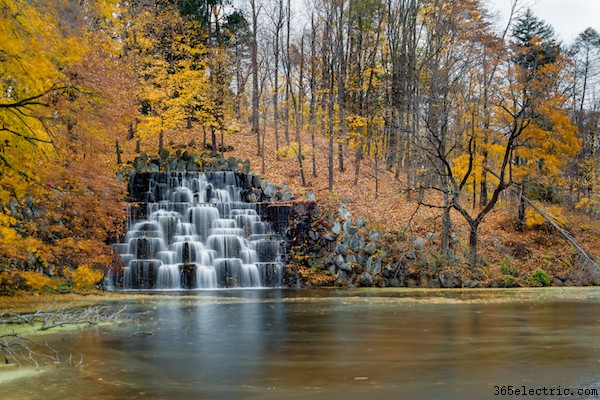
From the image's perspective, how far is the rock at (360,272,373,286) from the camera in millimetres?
22906

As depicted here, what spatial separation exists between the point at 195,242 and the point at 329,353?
1544 centimetres

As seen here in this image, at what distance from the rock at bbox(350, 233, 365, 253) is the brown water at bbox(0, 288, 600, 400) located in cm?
736

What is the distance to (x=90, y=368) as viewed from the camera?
833 centimetres

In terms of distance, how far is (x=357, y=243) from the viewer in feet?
78.5

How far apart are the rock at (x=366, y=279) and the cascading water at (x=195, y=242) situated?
3503 mm

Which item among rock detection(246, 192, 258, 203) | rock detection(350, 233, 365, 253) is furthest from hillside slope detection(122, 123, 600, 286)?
rock detection(246, 192, 258, 203)

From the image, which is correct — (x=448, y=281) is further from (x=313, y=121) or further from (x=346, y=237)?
(x=313, y=121)

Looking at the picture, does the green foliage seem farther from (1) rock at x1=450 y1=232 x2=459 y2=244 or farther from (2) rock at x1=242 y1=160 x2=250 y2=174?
(2) rock at x1=242 y1=160 x2=250 y2=174

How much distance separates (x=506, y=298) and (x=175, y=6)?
2656 centimetres

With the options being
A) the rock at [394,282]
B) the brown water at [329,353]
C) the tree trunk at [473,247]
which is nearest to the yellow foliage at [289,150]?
the rock at [394,282]

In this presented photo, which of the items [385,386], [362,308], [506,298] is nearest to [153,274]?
[362,308]

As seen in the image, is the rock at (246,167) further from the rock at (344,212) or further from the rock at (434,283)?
the rock at (434,283)

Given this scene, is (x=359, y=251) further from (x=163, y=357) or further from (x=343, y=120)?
(x=163, y=357)

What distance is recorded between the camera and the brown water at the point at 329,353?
23.6 ft
